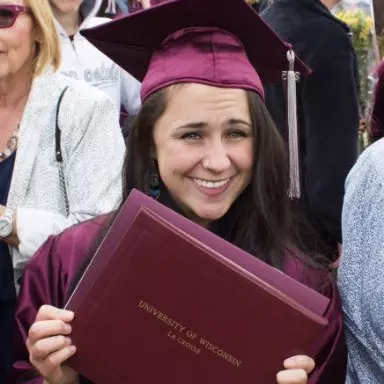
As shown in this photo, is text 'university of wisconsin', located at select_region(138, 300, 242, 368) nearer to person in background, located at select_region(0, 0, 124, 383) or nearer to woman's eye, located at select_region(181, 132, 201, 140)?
woman's eye, located at select_region(181, 132, 201, 140)

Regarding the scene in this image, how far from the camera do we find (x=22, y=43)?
243 cm

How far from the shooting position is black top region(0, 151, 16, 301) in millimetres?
2373

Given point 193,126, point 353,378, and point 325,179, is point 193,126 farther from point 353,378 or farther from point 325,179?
point 325,179

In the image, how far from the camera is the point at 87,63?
359 cm

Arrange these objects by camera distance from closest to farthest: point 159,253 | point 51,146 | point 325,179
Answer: point 159,253, point 51,146, point 325,179

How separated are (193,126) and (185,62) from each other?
184mm

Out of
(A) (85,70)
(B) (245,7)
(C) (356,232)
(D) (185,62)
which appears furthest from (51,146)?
(A) (85,70)

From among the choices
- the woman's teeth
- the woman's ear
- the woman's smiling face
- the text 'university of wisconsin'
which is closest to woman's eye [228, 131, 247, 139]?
the woman's smiling face

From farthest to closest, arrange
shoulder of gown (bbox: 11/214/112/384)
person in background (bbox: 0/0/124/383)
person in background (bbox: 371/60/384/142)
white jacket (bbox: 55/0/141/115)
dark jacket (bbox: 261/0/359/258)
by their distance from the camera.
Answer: white jacket (bbox: 55/0/141/115)
dark jacket (bbox: 261/0/359/258)
person in background (bbox: 0/0/124/383)
person in background (bbox: 371/60/384/142)
shoulder of gown (bbox: 11/214/112/384)

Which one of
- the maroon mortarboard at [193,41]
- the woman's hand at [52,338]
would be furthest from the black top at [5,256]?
the woman's hand at [52,338]

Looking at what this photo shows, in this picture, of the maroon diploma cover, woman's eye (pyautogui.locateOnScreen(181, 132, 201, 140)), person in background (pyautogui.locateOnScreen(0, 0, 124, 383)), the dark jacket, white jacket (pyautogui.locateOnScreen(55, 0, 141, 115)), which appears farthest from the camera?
white jacket (pyautogui.locateOnScreen(55, 0, 141, 115))

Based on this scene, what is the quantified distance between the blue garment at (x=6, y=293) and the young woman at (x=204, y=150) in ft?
1.25

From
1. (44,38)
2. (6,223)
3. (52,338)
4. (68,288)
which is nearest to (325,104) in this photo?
(44,38)

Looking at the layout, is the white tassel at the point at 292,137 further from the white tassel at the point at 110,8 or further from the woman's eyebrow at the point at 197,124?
the white tassel at the point at 110,8
